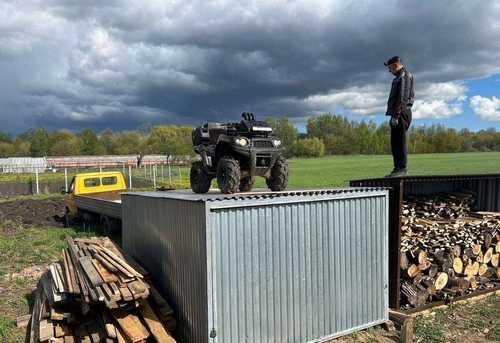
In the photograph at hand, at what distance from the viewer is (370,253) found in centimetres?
722

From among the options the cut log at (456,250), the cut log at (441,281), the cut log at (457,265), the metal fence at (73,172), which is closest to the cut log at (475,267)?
the cut log at (457,265)

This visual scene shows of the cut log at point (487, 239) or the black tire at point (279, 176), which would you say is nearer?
the black tire at point (279, 176)

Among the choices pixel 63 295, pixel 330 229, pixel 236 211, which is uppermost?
pixel 236 211

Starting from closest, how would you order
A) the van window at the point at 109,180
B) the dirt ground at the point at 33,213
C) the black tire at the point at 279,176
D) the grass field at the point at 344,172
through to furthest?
the black tire at the point at 279,176
the dirt ground at the point at 33,213
the van window at the point at 109,180
the grass field at the point at 344,172

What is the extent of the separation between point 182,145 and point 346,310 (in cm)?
5370

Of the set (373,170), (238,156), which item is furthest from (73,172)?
(238,156)

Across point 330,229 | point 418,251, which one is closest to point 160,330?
point 330,229

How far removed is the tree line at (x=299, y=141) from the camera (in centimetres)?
8419

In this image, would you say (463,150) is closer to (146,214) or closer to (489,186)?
(489,186)

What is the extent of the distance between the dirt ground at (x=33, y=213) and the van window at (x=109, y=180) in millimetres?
2378

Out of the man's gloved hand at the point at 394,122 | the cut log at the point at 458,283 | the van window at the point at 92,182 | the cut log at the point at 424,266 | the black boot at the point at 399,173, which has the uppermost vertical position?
the man's gloved hand at the point at 394,122

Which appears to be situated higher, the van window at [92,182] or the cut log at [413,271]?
the van window at [92,182]

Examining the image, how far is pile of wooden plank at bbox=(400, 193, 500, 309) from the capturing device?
8.08 m

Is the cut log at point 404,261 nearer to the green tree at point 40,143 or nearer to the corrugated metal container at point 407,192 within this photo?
the corrugated metal container at point 407,192
